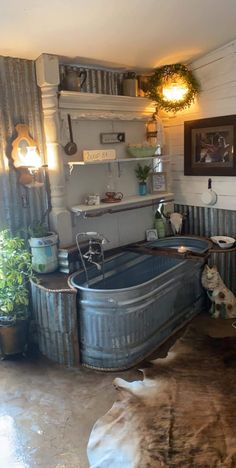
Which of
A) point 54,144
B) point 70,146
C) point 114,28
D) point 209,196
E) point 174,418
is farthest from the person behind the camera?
point 209,196

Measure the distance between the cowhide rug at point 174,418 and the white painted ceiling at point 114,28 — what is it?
244cm

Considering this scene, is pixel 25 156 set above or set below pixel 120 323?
above

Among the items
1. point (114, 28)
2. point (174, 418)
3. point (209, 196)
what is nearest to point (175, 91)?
point (209, 196)

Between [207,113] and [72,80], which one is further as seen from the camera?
[207,113]

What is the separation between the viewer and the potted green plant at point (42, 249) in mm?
3113

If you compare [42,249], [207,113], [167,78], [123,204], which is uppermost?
[167,78]

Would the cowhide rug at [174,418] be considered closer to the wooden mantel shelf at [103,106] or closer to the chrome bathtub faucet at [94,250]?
the chrome bathtub faucet at [94,250]

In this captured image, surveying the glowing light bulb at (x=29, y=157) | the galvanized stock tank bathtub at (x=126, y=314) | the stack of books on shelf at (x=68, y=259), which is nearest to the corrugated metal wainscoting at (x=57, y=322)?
the galvanized stock tank bathtub at (x=126, y=314)

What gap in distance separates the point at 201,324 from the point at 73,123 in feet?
6.97

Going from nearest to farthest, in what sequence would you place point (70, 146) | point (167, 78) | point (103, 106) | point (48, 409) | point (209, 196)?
point (48, 409)
point (70, 146)
point (103, 106)
point (167, 78)
point (209, 196)

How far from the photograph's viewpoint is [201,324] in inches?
137

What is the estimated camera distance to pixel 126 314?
2.81m

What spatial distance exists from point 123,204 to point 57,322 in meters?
1.31

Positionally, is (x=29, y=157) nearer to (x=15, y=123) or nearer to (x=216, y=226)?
(x=15, y=123)
